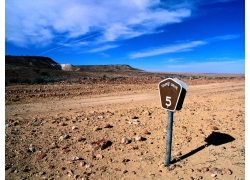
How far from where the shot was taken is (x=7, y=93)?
36.0 ft

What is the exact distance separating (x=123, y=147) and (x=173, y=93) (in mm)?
1912

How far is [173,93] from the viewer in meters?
3.62

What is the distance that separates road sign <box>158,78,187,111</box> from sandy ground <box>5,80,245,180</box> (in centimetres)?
129

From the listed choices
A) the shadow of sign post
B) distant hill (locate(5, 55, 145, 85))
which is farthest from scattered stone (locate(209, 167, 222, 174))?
distant hill (locate(5, 55, 145, 85))

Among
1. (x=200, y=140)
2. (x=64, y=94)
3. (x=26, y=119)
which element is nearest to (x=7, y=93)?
(x=64, y=94)

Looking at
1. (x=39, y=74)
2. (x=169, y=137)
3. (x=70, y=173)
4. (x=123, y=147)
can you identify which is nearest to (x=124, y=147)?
(x=123, y=147)

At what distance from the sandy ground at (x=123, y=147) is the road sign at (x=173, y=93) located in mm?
1295

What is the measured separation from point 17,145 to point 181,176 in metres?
3.81

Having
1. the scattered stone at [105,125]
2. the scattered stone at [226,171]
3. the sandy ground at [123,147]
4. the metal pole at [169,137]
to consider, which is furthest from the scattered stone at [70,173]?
the scattered stone at [226,171]

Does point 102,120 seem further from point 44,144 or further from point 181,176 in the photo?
point 181,176

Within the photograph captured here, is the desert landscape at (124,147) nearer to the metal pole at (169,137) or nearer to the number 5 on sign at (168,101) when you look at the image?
the metal pole at (169,137)

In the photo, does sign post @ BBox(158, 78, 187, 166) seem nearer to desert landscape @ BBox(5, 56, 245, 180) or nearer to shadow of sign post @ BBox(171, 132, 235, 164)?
desert landscape @ BBox(5, 56, 245, 180)

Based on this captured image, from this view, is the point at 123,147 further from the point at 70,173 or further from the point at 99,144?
the point at 70,173

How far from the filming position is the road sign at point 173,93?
→ 11.6 ft
